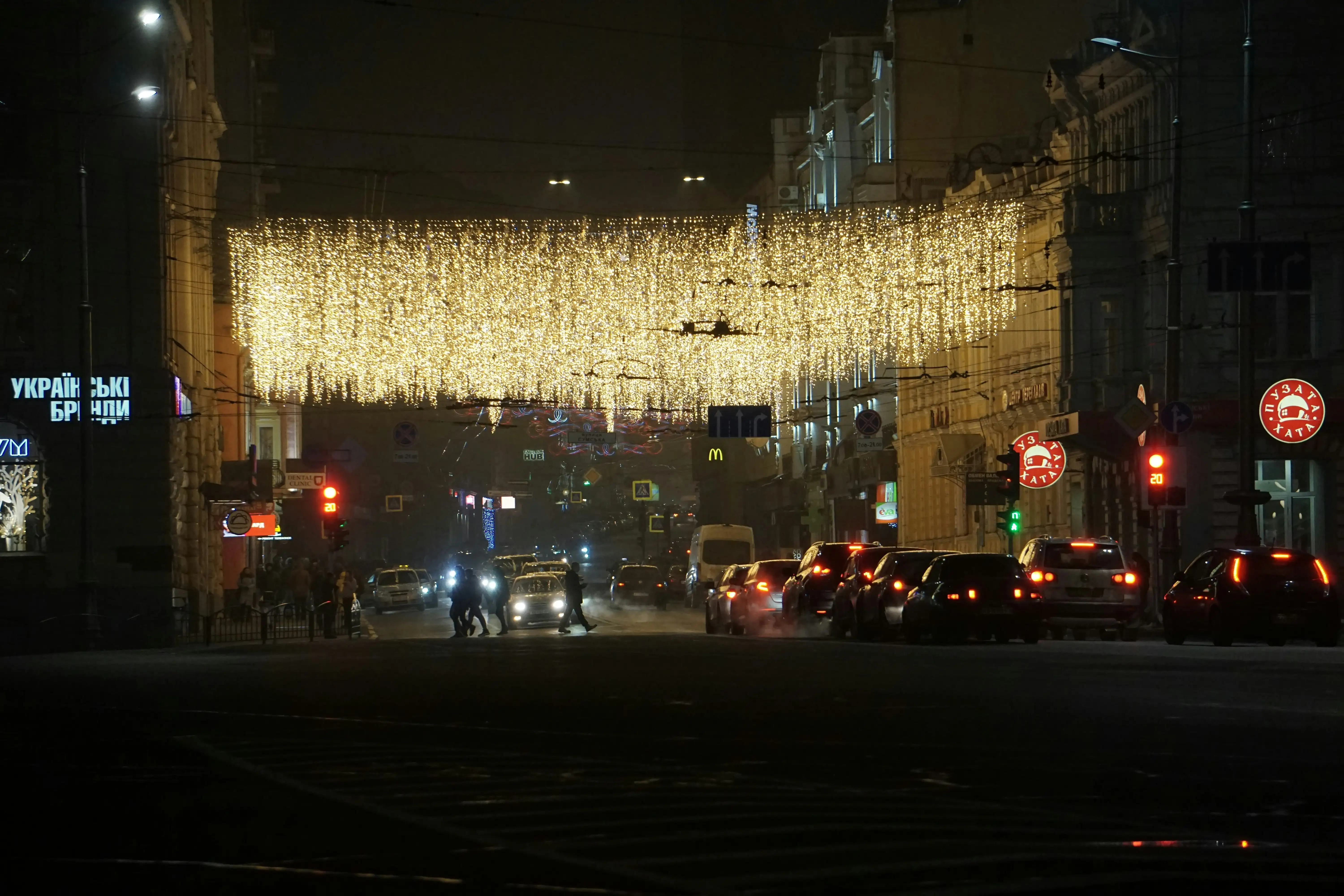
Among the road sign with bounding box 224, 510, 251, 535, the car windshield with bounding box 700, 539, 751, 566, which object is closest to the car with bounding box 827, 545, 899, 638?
the road sign with bounding box 224, 510, 251, 535

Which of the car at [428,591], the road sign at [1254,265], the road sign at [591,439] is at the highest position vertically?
the road sign at [1254,265]

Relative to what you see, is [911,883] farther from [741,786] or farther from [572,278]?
[572,278]

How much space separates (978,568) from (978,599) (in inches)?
21.6

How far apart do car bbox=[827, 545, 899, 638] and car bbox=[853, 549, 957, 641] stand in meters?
0.43

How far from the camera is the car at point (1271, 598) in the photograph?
3098 cm

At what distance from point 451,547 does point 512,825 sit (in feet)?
395

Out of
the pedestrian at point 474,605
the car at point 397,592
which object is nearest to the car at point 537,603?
the pedestrian at point 474,605

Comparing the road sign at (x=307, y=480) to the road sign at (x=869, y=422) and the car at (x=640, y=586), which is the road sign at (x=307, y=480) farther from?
the road sign at (x=869, y=422)

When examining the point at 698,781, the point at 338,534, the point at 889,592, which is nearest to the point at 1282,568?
the point at 889,592

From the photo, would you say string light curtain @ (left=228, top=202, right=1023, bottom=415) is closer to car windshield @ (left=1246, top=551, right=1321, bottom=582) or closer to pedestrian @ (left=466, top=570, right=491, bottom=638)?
pedestrian @ (left=466, top=570, right=491, bottom=638)

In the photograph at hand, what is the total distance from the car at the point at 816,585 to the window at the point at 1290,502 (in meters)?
11.2

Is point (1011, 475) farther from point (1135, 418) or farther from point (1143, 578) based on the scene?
point (1143, 578)

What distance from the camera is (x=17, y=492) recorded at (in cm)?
4491

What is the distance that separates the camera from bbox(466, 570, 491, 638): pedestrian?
1897 inches
